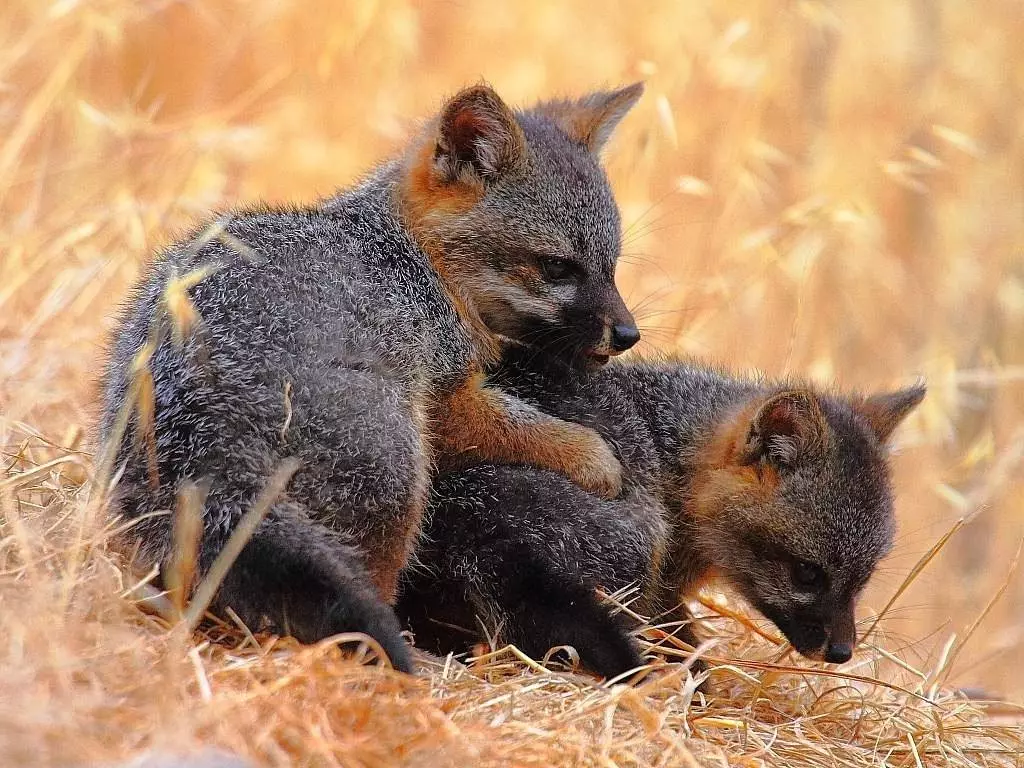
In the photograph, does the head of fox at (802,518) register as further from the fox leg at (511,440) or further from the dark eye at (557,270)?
the dark eye at (557,270)

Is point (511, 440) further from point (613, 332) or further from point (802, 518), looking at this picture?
point (802, 518)

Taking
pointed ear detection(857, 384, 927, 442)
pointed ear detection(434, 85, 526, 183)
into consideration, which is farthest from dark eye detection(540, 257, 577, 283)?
pointed ear detection(857, 384, 927, 442)

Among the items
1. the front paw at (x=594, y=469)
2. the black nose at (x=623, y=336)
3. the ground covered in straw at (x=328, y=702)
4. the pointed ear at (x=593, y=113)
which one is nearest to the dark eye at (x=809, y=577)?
the ground covered in straw at (x=328, y=702)

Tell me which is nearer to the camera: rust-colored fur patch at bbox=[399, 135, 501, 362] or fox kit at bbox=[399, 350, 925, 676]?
fox kit at bbox=[399, 350, 925, 676]

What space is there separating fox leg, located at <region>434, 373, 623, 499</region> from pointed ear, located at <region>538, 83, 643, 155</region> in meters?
1.36

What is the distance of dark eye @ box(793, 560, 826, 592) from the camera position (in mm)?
4258

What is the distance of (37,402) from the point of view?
476 centimetres

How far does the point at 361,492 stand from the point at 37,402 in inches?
77.3

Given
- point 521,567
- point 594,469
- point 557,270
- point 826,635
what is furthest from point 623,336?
point 826,635

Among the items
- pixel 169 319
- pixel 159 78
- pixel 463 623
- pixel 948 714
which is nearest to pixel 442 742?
pixel 463 623

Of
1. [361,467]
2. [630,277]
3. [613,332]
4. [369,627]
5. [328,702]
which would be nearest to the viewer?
[328,702]

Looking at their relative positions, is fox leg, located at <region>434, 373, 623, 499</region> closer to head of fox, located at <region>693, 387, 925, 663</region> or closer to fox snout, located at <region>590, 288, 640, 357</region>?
fox snout, located at <region>590, 288, 640, 357</region>

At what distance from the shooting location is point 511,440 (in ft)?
13.5

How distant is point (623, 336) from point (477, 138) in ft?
3.10
